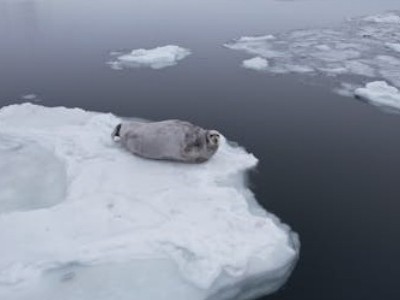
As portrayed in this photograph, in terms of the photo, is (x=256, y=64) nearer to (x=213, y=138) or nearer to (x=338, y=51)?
(x=338, y=51)

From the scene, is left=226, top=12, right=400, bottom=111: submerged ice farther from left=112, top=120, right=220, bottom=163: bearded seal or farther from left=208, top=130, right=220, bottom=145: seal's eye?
left=112, top=120, right=220, bottom=163: bearded seal

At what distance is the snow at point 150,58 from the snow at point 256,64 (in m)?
1.22

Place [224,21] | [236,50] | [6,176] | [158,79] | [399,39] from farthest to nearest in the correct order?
[224,21]
[399,39]
[236,50]
[158,79]
[6,176]

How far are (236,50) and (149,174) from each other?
5.82 meters

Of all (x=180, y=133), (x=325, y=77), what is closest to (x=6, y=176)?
(x=180, y=133)

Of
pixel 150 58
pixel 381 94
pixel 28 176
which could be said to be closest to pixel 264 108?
pixel 381 94

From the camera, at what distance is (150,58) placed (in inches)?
393

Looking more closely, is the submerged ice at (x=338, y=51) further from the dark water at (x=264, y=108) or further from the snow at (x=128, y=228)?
the snow at (x=128, y=228)

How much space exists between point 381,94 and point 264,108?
1.87 m

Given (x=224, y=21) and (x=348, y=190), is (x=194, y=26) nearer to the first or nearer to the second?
(x=224, y=21)

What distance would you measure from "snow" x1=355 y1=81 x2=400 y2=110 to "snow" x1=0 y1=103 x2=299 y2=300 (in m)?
2.94

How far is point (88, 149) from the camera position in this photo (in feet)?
19.8

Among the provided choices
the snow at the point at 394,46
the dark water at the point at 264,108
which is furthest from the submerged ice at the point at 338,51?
the dark water at the point at 264,108

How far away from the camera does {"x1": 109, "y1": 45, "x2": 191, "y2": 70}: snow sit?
988 cm
